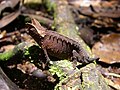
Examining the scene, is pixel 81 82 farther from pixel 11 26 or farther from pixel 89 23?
pixel 89 23

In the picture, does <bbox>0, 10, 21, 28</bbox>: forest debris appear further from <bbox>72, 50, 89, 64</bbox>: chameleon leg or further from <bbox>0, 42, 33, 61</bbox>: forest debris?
<bbox>72, 50, 89, 64</bbox>: chameleon leg

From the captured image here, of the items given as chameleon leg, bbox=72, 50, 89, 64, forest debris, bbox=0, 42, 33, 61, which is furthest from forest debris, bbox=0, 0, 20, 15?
chameleon leg, bbox=72, 50, 89, 64

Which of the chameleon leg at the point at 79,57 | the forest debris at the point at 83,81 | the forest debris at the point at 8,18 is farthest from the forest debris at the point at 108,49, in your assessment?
the forest debris at the point at 8,18

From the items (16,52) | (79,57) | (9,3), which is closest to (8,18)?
(9,3)

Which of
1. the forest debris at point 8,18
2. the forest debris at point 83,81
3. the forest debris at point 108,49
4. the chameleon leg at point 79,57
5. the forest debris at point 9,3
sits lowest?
the forest debris at point 108,49

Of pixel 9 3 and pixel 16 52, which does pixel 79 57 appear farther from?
pixel 9 3

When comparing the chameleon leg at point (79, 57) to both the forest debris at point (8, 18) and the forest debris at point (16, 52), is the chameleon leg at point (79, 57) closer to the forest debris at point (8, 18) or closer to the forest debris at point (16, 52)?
the forest debris at point (16, 52)

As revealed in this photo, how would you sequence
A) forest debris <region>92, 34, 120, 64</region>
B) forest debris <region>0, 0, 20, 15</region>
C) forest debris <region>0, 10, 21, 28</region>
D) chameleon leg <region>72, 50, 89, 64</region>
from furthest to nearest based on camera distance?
forest debris <region>0, 0, 20, 15</region>, forest debris <region>0, 10, 21, 28</region>, forest debris <region>92, 34, 120, 64</region>, chameleon leg <region>72, 50, 89, 64</region>
